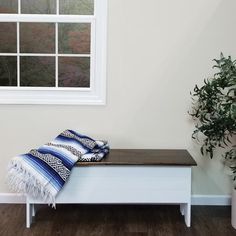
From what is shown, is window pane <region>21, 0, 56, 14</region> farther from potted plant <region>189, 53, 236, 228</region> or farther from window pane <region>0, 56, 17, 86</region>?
potted plant <region>189, 53, 236, 228</region>

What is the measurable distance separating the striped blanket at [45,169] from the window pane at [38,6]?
1.16 m

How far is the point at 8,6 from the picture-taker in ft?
11.5

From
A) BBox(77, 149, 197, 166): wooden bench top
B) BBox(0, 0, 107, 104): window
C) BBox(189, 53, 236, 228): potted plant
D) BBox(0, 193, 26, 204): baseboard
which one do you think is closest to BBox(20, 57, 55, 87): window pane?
BBox(0, 0, 107, 104): window

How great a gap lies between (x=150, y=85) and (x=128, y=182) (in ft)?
2.90

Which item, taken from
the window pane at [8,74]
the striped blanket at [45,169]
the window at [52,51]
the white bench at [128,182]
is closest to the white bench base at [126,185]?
the white bench at [128,182]

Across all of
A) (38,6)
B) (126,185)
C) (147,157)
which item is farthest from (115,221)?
(38,6)

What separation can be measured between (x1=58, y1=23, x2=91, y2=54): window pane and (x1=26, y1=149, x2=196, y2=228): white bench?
1.01m

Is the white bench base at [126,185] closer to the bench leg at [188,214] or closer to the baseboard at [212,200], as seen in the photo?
the bench leg at [188,214]

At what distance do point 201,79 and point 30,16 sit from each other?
154cm

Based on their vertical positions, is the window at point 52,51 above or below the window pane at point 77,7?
below

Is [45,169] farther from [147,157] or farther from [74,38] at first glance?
[74,38]

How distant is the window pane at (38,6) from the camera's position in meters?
3.49

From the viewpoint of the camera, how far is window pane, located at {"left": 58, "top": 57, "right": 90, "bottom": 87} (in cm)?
356

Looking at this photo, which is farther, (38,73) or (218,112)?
(38,73)
